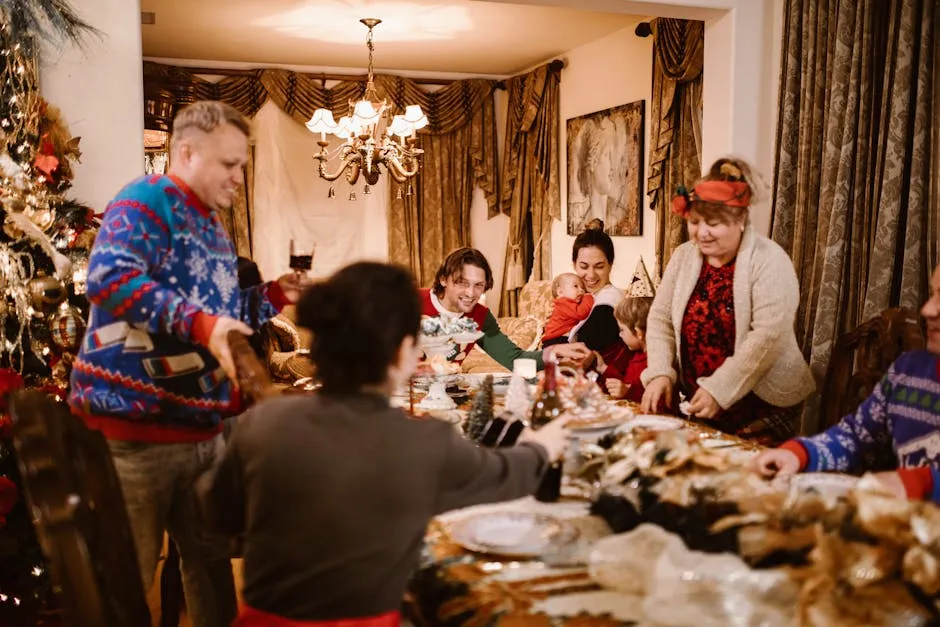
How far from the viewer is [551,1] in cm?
330

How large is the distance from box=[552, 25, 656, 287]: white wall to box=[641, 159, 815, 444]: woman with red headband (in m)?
3.02

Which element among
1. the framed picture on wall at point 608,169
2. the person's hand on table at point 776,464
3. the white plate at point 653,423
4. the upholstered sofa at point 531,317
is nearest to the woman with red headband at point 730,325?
the white plate at point 653,423

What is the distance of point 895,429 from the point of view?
1755mm

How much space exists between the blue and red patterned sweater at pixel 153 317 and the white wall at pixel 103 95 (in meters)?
1.06

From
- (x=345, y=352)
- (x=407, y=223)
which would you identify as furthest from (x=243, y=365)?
(x=407, y=223)

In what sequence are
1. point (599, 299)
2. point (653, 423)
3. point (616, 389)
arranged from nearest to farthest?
point (653, 423)
point (616, 389)
point (599, 299)

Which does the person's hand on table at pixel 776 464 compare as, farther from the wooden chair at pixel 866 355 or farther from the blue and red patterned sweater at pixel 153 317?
the blue and red patterned sweater at pixel 153 317

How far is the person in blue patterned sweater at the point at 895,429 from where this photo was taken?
1.66 meters

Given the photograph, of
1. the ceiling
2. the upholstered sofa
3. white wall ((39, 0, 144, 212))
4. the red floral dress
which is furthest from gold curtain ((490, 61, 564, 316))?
white wall ((39, 0, 144, 212))

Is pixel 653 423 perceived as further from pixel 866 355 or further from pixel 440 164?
pixel 440 164

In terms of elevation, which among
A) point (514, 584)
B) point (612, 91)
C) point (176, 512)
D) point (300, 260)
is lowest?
point (176, 512)

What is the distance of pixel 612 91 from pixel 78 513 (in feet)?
17.7

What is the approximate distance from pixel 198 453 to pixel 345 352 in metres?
0.84

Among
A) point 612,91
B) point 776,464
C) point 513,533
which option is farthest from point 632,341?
point 612,91
